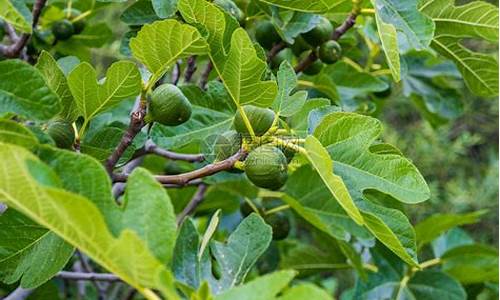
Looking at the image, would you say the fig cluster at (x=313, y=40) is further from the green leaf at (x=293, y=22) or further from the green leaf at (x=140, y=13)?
the green leaf at (x=140, y=13)

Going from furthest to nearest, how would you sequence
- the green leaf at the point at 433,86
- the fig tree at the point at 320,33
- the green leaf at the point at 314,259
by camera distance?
the green leaf at the point at 433,86
the green leaf at the point at 314,259
the fig tree at the point at 320,33

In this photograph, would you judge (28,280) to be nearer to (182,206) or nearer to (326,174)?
(326,174)

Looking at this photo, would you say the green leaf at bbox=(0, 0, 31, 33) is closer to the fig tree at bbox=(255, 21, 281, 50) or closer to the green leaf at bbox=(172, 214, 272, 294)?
the green leaf at bbox=(172, 214, 272, 294)

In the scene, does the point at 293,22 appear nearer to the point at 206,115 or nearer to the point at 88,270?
the point at 206,115

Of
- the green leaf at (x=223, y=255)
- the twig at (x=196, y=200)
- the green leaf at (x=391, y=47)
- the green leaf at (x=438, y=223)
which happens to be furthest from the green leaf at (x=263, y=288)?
the green leaf at (x=438, y=223)

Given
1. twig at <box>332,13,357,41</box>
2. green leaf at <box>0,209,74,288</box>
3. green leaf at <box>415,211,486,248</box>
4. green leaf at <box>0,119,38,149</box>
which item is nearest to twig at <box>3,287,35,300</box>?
green leaf at <box>0,209,74,288</box>

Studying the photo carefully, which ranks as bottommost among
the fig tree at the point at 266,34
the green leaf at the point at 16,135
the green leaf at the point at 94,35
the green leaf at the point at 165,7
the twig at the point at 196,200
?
the twig at the point at 196,200
